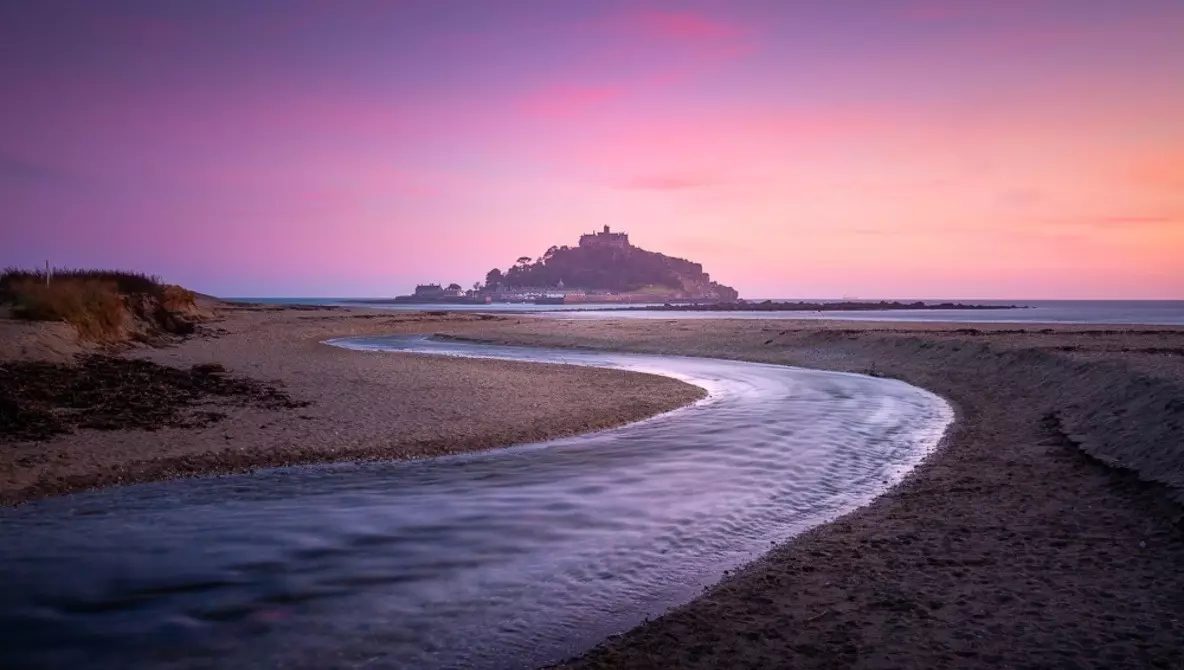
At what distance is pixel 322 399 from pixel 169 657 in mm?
13469

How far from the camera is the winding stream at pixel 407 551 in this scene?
20.9 feet

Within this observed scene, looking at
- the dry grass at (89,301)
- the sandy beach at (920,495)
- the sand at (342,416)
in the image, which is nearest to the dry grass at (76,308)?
the dry grass at (89,301)

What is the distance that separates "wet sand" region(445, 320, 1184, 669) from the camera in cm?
572

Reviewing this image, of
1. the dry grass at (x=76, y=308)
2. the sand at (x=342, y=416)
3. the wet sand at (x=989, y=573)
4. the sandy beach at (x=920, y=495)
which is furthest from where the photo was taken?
the dry grass at (x=76, y=308)

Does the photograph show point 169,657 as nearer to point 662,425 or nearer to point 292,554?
point 292,554

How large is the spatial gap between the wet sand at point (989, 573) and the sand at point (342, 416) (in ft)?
28.1

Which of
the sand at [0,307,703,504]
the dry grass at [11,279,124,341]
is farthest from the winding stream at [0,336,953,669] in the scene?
the dry grass at [11,279,124,341]

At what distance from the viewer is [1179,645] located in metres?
5.70

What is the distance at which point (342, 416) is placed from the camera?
17.0 meters

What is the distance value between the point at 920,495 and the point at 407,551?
767 centimetres

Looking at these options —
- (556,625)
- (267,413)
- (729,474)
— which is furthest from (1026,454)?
(267,413)

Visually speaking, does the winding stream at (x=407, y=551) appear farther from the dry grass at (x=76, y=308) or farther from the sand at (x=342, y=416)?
the dry grass at (x=76, y=308)

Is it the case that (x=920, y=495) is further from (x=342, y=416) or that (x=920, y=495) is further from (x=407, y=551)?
(x=342, y=416)

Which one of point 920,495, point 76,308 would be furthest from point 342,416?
point 76,308
